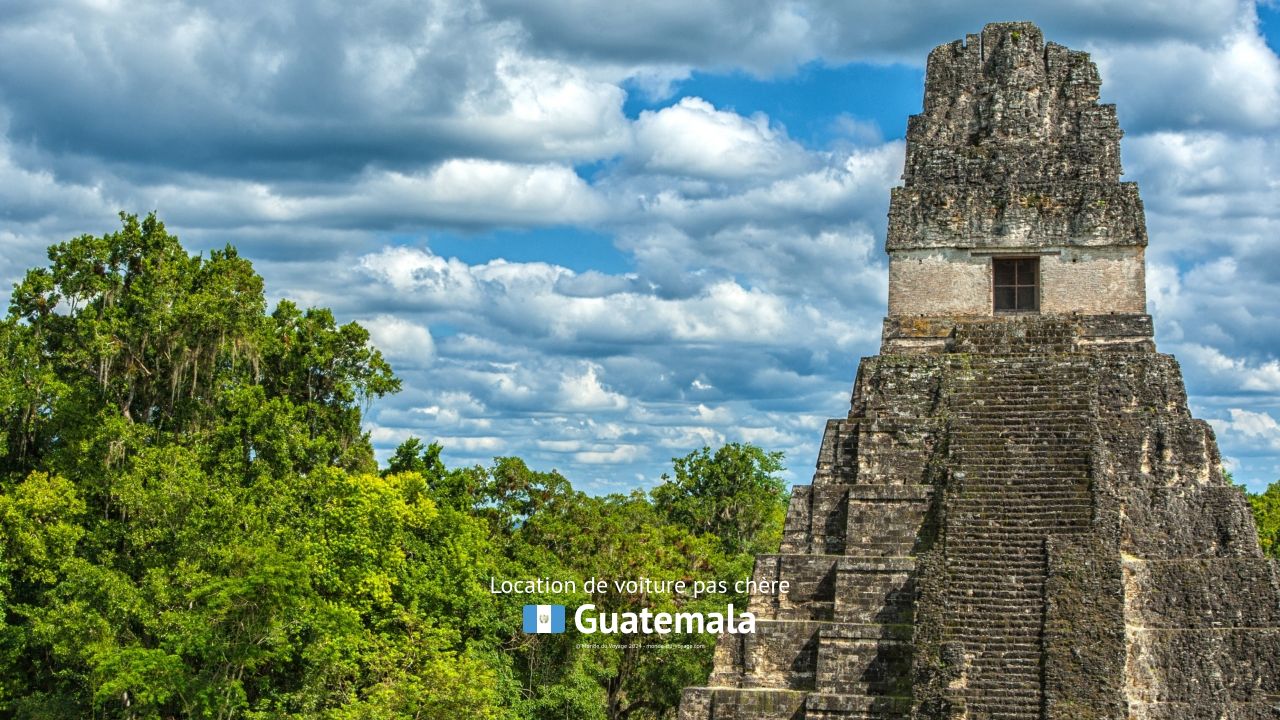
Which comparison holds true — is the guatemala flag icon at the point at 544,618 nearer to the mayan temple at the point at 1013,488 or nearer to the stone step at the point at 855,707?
the mayan temple at the point at 1013,488

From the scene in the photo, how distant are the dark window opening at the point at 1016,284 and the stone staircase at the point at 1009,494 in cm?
98

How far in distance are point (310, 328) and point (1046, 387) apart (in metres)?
16.0

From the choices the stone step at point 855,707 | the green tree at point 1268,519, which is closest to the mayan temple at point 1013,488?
the stone step at point 855,707

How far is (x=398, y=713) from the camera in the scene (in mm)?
23938

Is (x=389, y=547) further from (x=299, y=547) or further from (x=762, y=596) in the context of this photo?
(x=762, y=596)

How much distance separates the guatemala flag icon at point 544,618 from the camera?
93.2 feet

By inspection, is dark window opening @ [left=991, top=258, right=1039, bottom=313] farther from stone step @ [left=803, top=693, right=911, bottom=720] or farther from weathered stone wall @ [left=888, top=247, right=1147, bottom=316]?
stone step @ [left=803, top=693, right=911, bottom=720]

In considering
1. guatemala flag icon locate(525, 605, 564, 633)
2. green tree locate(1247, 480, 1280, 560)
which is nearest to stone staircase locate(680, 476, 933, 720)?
guatemala flag icon locate(525, 605, 564, 633)

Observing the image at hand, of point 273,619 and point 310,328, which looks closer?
point 273,619

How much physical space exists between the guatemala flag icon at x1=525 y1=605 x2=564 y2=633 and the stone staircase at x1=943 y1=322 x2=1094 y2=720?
9.87m

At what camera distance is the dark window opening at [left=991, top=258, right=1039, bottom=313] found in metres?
23.7

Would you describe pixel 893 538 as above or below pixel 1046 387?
below

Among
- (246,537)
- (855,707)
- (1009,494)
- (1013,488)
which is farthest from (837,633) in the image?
(246,537)

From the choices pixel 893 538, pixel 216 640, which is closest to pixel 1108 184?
pixel 893 538
